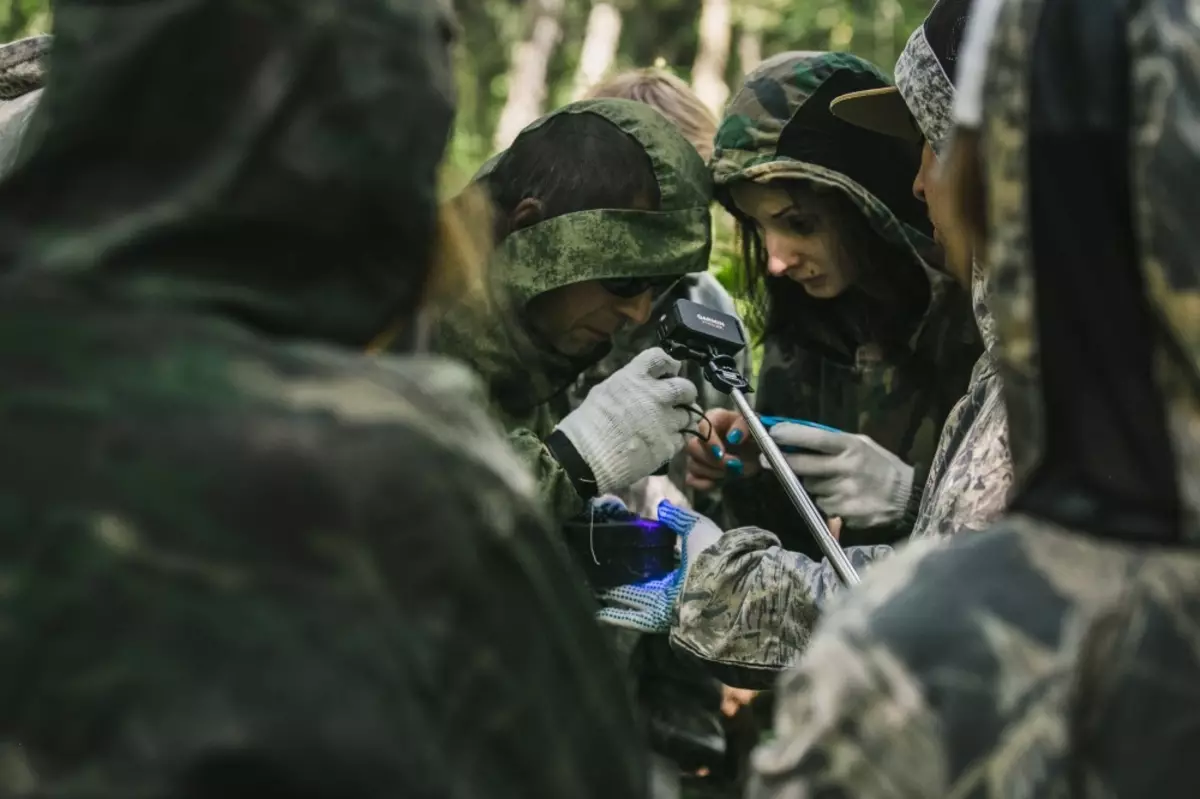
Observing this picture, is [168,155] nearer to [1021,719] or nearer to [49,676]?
[49,676]

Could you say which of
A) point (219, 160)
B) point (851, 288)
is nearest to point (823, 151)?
point (851, 288)

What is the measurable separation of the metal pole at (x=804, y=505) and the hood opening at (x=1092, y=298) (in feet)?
4.60

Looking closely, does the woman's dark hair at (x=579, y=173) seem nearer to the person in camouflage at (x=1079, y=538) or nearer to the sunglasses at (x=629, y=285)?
the sunglasses at (x=629, y=285)

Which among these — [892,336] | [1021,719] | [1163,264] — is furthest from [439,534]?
[892,336]

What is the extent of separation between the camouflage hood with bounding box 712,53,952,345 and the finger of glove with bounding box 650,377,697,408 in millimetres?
623

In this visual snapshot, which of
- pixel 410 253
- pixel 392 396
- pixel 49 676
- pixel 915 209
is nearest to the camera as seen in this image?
pixel 49 676

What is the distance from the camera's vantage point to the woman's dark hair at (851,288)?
12.3ft

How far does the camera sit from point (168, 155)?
48.9 inches

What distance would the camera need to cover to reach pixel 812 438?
3.42 m

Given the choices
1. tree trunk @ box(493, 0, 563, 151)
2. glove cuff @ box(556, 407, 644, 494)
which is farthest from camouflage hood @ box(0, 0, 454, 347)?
tree trunk @ box(493, 0, 563, 151)

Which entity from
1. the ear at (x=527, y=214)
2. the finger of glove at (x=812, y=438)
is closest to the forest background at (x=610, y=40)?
the ear at (x=527, y=214)

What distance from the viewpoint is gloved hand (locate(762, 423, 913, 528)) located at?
342 cm

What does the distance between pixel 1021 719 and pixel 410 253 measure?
28.4 inches

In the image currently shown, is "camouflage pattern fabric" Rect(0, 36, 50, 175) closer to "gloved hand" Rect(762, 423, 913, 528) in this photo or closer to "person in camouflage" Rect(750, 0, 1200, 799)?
"gloved hand" Rect(762, 423, 913, 528)
